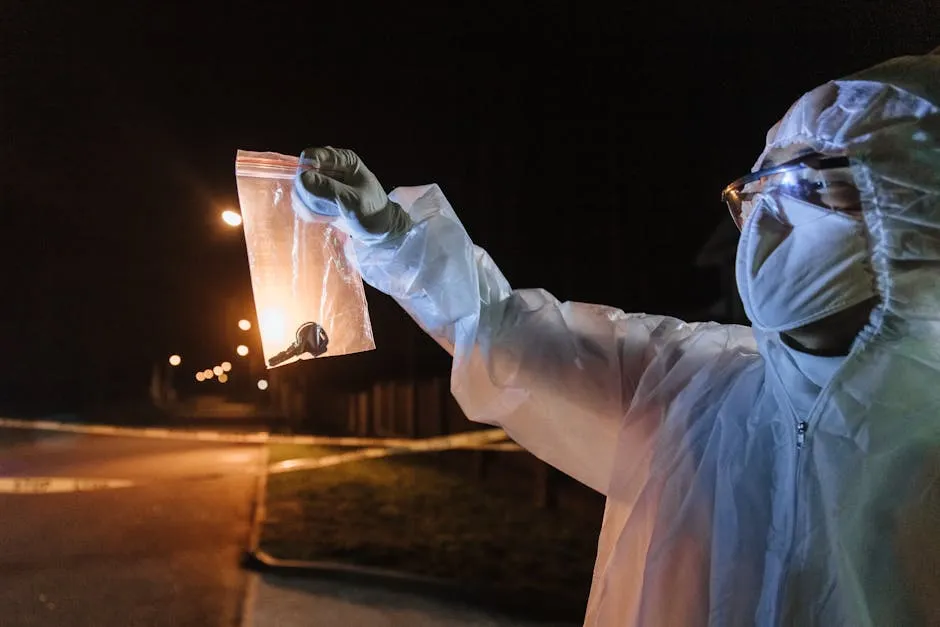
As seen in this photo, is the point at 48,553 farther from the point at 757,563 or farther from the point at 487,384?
the point at 757,563

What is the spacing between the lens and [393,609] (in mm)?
4172

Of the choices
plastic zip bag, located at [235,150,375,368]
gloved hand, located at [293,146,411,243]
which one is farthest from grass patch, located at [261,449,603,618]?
gloved hand, located at [293,146,411,243]

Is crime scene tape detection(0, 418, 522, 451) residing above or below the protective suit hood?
below

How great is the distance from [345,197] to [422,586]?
4030 mm

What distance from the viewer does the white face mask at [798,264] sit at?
103 centimetres

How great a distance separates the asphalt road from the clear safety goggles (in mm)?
4081

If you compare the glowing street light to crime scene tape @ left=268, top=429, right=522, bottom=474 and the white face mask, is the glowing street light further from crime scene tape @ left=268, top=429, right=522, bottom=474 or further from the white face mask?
crime scene tape @ left=268, top=429, right=522, bottom=474

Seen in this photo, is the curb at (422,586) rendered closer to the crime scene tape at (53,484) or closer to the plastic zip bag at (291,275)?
the plastic zip bag at (291,275)

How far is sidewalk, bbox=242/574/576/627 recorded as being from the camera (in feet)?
12.9

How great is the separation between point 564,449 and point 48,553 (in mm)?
5691

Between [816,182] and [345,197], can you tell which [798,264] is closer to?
[816,182]

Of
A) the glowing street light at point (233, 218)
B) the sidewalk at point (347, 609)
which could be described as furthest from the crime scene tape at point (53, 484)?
the glowing street light at point (233, 218)

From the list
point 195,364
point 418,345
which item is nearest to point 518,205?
point 418,345

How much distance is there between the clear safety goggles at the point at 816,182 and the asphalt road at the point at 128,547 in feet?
13.4
